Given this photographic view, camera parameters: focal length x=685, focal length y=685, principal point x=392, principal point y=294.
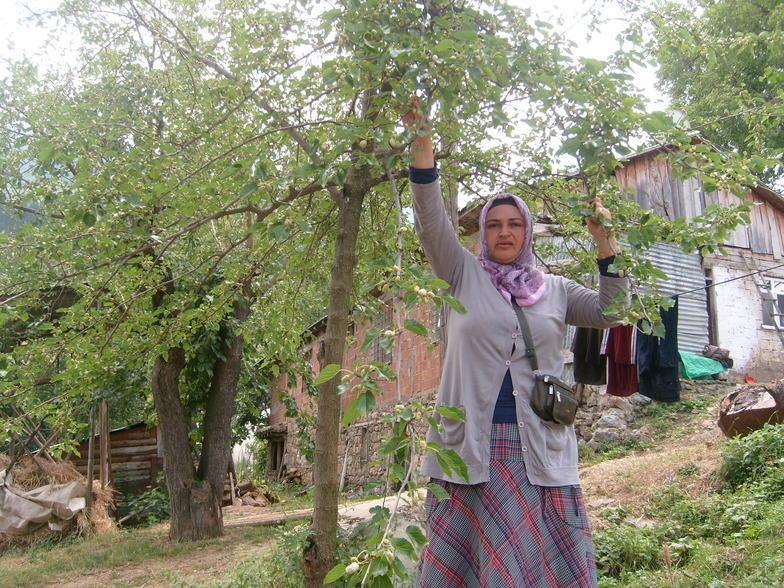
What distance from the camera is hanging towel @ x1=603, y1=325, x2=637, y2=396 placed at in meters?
3.42

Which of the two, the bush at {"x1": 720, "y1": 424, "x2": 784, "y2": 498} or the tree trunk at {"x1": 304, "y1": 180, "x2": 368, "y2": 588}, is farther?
the bush at {"x1": 720, "y1": 424, "x2": 784, "y2": 498}

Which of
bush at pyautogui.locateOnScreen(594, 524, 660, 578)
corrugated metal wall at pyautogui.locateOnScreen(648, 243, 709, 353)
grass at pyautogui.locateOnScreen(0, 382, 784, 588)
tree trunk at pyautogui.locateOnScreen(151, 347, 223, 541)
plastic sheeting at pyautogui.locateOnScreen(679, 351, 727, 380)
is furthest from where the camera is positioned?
corrugated metal wall at pyautogui.locateOnScreen(648, 243, 709, 353)

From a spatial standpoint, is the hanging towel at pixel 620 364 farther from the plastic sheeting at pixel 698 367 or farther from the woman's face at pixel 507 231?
the plastic sheeting at pixel 698 367

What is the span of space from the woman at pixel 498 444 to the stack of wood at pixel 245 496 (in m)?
13.8

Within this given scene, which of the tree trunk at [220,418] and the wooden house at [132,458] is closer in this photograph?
the tree trunk at [220,418]

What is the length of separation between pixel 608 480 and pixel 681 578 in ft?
9.94

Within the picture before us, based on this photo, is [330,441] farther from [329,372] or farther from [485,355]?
[329,372]

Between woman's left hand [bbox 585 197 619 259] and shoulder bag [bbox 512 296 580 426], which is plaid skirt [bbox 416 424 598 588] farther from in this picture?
woman's left hand [bbox 585 197 619 259]

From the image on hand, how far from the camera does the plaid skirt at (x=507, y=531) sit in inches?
89.0

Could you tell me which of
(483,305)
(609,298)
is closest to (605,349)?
(609,298)

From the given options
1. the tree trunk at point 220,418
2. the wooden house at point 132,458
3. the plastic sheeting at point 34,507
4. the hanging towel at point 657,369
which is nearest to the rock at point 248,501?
the wooden house at point 132,458

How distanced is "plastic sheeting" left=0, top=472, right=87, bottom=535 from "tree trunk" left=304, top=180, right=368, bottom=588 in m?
8.09

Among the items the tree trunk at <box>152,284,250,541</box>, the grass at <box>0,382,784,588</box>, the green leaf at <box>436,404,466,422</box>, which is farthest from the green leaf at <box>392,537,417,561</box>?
the tree trunk at <box>152,284,250,541</box>

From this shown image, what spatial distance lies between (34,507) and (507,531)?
994cm
